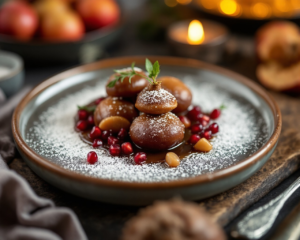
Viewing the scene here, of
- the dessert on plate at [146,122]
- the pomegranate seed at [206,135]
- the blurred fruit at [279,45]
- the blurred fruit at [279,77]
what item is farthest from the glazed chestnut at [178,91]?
the blurred fruit at [279,45]

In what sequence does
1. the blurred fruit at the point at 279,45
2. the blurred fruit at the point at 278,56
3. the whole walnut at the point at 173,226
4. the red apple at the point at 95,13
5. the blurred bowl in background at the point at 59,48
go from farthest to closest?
the red apple at the point at 95,13 → the blurred bowl in background at the point at 59,48 → the blurred fruit at the point at 279,45 → the blurred fruit at the point at 278,56 → the whole walnut at the point at 173,226

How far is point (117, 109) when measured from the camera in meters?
2.07

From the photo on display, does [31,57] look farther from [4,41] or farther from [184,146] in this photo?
[184,146]

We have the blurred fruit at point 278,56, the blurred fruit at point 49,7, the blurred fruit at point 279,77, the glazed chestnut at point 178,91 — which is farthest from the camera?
the blurred fruit at point 49,7

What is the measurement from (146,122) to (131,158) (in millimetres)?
203

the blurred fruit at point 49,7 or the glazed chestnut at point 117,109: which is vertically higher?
the blurred fruit at point 49,7

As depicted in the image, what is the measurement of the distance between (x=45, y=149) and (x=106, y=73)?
1.00 meters

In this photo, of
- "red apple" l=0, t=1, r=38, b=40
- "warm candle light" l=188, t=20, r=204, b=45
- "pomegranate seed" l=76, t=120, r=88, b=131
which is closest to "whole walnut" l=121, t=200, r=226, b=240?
"pomegranate seed" l=76, t=120, r=88, b=131

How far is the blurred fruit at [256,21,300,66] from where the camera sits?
10.1 ft

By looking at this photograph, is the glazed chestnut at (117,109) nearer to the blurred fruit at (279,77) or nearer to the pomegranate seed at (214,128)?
the pomegranate seed at (214,128)

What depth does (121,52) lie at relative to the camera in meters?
3.68

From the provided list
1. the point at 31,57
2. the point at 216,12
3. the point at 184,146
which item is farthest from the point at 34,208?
the point at 216,12

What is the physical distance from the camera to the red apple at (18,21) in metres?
3.26

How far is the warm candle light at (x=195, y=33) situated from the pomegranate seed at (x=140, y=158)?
1817mm
